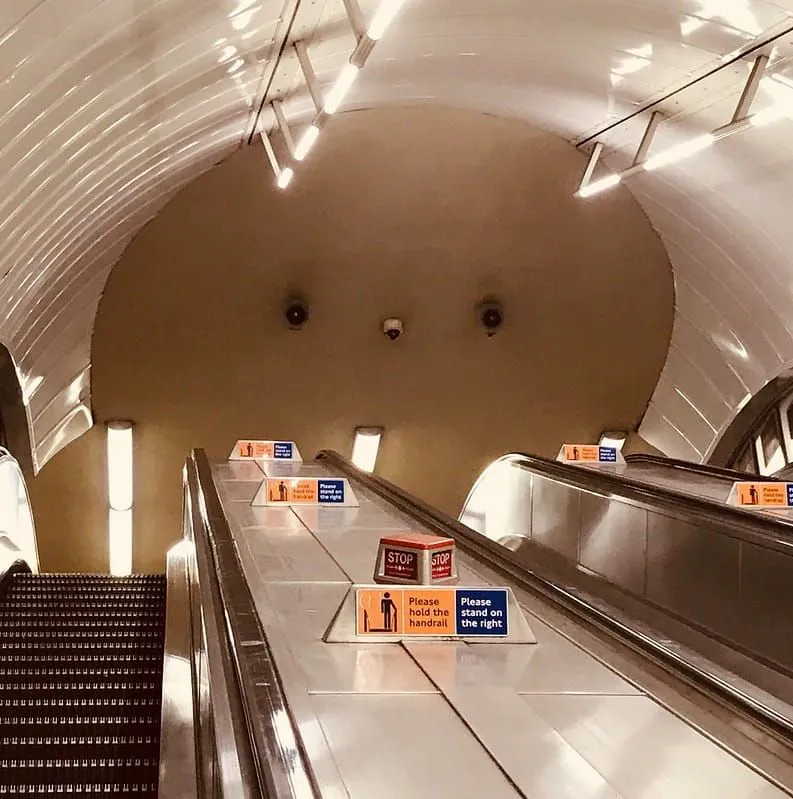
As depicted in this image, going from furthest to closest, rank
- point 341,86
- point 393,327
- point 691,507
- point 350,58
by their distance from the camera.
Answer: point 393,327
point 341,86
point 691,507
point 350,58

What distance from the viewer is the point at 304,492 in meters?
6.65

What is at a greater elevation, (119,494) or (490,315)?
(490,315)

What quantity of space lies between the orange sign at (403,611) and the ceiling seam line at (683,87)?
5014mm

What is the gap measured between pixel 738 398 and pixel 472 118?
467 centimetres

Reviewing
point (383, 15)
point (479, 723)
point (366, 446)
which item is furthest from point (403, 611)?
point (366, 446)

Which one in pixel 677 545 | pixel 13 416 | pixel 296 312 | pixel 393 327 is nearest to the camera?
pixel 677 545

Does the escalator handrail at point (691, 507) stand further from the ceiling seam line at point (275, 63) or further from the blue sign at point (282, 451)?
the ceiling seam line at point (275, 63)

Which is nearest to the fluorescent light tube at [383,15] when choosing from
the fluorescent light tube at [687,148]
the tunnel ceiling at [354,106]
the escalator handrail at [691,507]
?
the tunnel ceiling at [354,106]

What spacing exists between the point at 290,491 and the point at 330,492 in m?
0.24

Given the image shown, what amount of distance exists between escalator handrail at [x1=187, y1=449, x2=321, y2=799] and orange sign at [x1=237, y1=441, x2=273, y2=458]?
505cm

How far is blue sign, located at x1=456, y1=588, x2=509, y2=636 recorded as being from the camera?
345cm

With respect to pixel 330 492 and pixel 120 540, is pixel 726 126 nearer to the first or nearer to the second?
pixel 330 492

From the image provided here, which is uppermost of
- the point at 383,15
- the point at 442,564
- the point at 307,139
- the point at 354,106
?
the point at 354,106

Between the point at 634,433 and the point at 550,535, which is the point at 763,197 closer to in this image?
the point at 550,535
